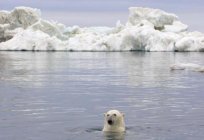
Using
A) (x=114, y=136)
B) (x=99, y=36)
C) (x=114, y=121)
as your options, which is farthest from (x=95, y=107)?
(x=99, y=36)

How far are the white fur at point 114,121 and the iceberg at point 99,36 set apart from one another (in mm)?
66529

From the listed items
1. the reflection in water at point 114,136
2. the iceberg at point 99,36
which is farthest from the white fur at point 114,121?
the iceberg at point 99,36

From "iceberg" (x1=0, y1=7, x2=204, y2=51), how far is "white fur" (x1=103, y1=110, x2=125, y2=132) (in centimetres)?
6653

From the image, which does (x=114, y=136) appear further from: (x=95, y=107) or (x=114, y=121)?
(x=95, y=107)

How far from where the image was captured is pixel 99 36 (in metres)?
90.3

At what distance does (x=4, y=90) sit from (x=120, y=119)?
42.5 feet

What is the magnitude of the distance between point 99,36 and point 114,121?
248 feet

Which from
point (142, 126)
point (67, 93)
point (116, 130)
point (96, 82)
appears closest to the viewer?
point (116, 130)

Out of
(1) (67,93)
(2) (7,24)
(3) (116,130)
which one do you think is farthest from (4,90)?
(2) (7,24)

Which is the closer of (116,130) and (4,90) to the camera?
(116,130)

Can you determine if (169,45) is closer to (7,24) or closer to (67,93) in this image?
(7,24)

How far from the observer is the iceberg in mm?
83875

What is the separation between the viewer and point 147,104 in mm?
22156

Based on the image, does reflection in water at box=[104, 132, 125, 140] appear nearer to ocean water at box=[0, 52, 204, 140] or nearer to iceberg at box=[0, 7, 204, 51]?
ocean water at box=[0, 52, 204, 140]
